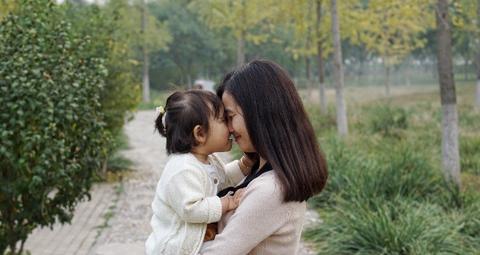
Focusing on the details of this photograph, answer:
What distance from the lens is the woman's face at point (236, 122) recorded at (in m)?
1.98

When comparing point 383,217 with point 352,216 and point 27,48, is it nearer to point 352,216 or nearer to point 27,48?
point 352,216

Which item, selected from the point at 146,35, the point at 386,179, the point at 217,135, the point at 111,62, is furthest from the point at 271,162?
the point at 146,35

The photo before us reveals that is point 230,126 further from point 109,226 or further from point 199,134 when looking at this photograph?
point 109,226

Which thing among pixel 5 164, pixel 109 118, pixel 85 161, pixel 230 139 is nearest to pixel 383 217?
pixel 85 161

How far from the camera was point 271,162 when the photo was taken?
75.7 inches

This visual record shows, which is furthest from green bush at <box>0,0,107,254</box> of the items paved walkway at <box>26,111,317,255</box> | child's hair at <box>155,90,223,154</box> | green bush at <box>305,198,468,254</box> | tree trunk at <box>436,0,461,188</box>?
tree trunk at <box>436,0,461,188</box>

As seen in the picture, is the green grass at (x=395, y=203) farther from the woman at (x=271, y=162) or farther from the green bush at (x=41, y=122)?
the woman at (x=271, y=162)

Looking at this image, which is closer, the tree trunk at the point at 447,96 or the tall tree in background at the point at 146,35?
the tree trunk at the point at 447,96

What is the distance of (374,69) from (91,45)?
61.2m

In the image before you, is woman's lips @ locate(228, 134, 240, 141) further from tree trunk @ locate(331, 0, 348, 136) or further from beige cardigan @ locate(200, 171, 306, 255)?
tree trunk @ locate(331, 0, 348, 136)

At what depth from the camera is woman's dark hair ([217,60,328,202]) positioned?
1.92 meters

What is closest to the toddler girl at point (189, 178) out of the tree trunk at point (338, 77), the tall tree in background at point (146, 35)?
the tree trunk at point (338, 77)

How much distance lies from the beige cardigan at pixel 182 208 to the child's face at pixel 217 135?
0.07 m

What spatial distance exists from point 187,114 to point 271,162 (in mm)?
298
